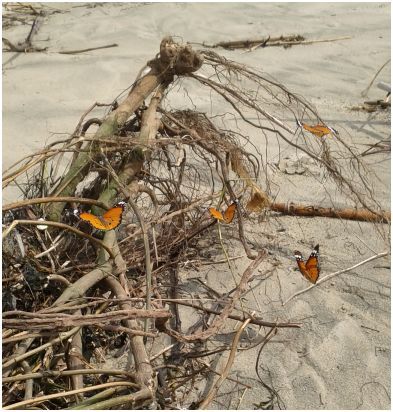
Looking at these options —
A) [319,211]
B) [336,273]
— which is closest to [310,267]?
[336,273]

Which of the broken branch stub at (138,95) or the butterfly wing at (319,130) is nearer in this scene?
the broken branch stub at (138,95)

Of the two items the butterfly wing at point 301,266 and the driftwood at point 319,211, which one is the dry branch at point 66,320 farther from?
the driftwood at point 319,211

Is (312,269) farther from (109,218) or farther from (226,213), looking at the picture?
(109,218)

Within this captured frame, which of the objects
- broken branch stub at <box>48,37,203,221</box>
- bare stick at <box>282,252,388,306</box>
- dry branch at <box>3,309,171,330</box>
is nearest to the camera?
dry branch at <box>3,309,171,330</box>

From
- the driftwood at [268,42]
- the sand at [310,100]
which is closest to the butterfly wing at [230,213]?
the sand at [310,100]

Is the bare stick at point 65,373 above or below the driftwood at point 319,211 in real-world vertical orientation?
above

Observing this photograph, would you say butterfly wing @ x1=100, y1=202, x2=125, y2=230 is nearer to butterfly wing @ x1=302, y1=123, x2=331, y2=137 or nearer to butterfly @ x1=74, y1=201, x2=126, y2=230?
butterfly @ x1=74, y1=201, x2=126, y2=230

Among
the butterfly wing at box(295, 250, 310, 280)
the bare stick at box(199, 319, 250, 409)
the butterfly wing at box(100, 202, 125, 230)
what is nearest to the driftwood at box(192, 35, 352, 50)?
the butterfly wing at box(295, 250, 310, 280)

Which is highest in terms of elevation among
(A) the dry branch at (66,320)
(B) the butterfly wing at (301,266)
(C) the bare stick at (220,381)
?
(A) the dry branch at (66,320)
